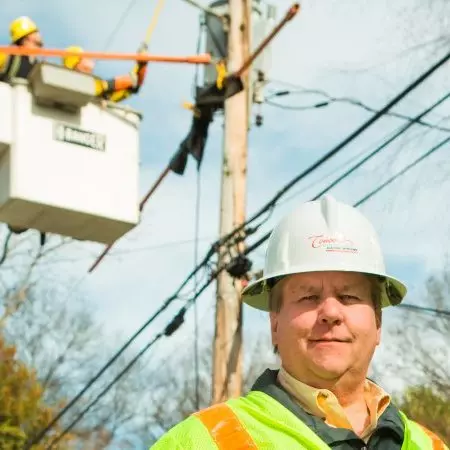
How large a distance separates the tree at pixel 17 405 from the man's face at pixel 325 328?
17479 millimetres

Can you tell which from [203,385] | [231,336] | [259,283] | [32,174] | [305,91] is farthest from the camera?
[203,385]

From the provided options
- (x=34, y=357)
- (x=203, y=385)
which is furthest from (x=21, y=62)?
(x=203, y=385)

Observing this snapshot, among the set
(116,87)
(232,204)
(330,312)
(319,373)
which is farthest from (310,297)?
(232,204)

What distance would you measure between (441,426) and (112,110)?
18.4 metres

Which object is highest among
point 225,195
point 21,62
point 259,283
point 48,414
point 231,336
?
point 21,62

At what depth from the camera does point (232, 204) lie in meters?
9.15

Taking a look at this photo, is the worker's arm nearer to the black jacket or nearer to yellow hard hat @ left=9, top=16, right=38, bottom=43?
yellow hard hat @ left=9, top=16, right=38, bottom=43

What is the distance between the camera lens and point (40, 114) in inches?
285

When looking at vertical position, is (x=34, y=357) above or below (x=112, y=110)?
below

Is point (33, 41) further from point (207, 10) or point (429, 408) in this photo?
point (429, 408)

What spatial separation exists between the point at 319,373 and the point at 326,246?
452 millimetres

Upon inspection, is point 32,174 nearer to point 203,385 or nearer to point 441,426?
point 441,426

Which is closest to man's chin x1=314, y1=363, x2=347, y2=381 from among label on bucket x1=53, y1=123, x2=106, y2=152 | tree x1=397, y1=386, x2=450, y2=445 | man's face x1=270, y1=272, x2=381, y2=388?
man's face x1=270, y1=272, x2=381, y2=388

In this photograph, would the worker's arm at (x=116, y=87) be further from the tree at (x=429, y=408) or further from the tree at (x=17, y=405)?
the tree at (x=429, y=408)
